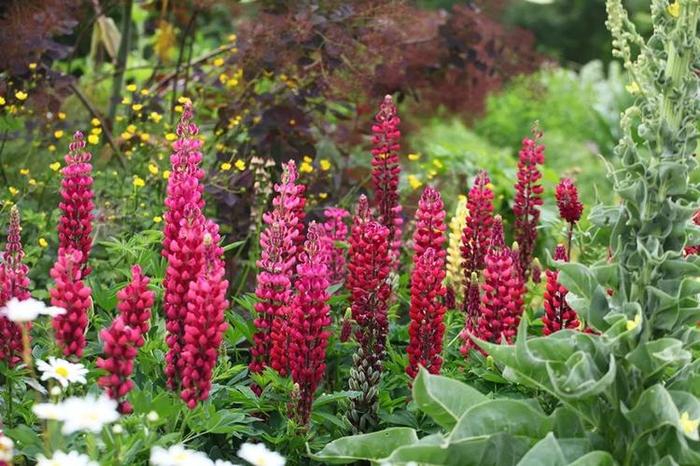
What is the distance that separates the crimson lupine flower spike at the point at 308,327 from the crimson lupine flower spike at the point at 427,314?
13.8 inches

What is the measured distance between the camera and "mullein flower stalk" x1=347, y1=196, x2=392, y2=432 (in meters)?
3.23

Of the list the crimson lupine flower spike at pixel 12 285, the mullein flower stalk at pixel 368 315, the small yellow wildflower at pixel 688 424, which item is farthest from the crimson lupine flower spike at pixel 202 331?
the small yellow wildflower at pixel 688 424

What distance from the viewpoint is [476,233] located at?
12.9ft

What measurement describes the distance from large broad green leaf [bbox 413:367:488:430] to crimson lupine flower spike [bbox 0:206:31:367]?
109 cm

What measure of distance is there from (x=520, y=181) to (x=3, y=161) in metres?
2.74

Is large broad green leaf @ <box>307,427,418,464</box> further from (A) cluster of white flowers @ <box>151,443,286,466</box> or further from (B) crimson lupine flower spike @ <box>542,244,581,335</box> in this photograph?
(B) crimson lupine flower spike @ <box>542,244,581,335</box>

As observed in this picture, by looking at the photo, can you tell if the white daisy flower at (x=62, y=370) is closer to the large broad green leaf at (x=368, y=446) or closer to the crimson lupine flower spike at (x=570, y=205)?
the large broad green leaf at (x=368, y=446)

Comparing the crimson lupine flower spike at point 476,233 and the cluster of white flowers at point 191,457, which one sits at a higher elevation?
the cluster of white flowers at point 191,457

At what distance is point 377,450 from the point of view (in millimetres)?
2930

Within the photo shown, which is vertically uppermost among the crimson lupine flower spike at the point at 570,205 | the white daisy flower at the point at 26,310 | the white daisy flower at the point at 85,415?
the white daisy flower at the point at 26,310

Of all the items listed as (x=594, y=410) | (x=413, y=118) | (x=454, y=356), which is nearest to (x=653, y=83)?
(x=594, y=410)

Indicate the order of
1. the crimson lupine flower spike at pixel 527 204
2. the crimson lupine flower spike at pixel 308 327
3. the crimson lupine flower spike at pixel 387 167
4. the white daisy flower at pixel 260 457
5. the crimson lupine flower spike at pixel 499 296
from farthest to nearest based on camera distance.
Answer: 1. the crimson lupine flower spike at pixel 527 204
2. the crimson lupine flower spike at pixel 387 167
3. the crimson lupine flower spike at pixel 499 296
4. the crimson lupine flower spike at pixel 308 327
5. the white daisy flower at pixel 260 457

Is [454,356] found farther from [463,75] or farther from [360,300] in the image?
[463,75]

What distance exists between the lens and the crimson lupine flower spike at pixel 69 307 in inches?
107
